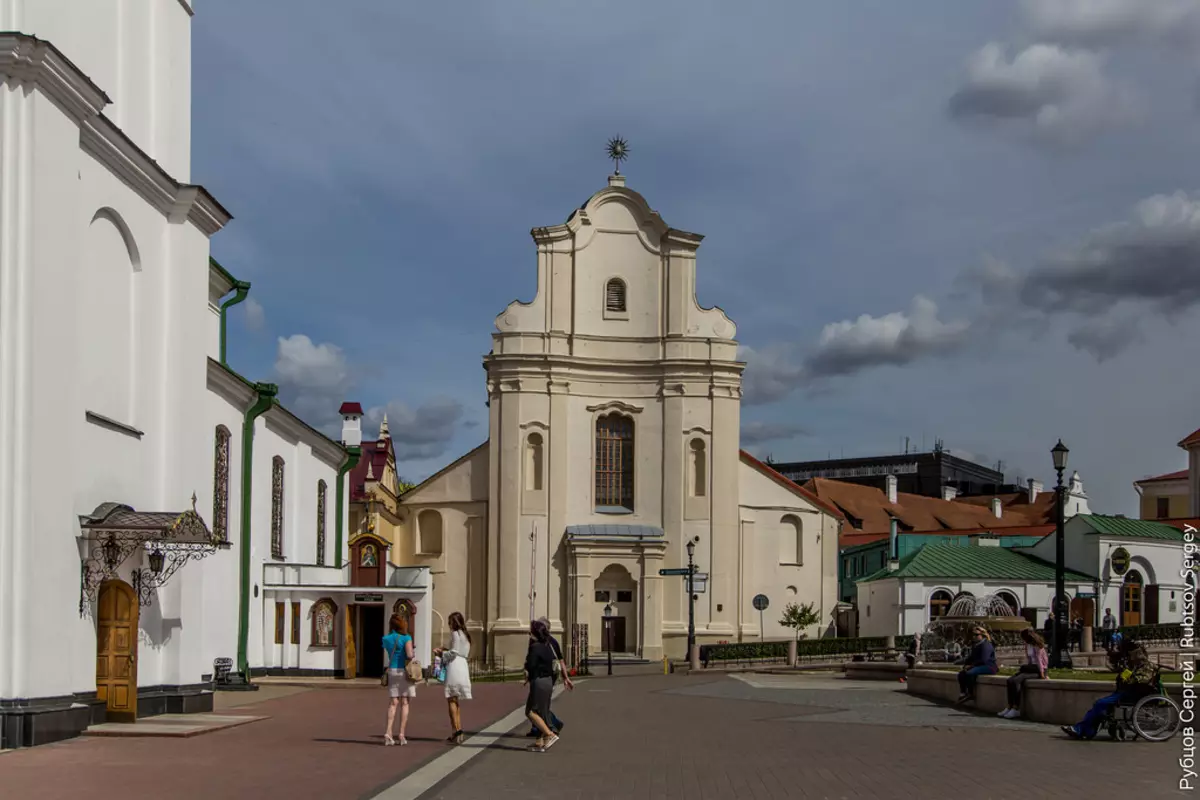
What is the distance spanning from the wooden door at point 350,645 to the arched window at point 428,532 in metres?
21.2

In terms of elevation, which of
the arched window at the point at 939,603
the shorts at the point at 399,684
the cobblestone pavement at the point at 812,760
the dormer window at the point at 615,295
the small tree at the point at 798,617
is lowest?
the small tree at the point at 798,617

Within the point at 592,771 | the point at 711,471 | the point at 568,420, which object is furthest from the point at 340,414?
the point at 592,771

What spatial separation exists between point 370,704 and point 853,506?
Result: 230 feet

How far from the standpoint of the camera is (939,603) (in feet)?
200

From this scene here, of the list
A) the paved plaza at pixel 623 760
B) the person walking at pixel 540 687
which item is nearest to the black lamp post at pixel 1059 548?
the paved plaza at pixel 623 760

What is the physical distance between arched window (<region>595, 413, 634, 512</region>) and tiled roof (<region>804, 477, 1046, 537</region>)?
3178 centimetres

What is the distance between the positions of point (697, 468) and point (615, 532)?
4.73 metres

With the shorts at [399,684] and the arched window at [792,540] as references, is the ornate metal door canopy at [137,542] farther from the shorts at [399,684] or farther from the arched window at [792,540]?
the arched window at [792,540]

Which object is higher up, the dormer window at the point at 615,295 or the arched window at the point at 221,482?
the dormer window at the point at 615,295

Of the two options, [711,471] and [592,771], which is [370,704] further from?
[711,471]

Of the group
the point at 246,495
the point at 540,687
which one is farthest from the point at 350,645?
the point at 540,687

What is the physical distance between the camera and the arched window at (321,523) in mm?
44031

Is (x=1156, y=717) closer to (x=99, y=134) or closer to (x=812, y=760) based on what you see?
(x=812, y=760)

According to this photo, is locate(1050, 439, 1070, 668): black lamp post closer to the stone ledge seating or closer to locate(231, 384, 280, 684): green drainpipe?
the stone ledge seating
